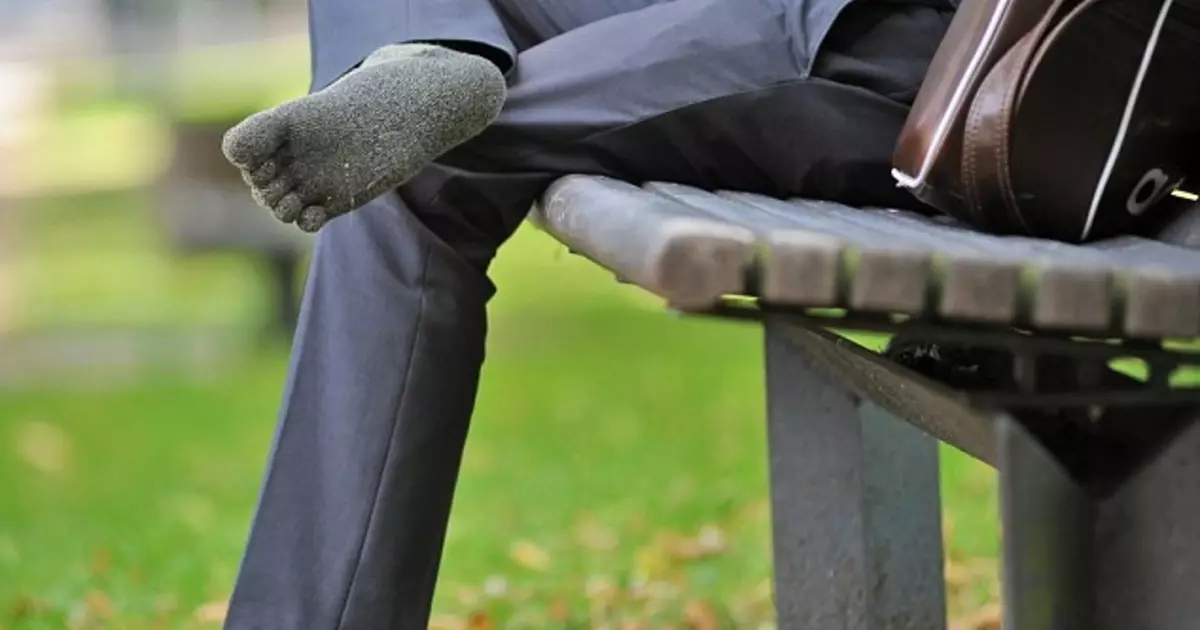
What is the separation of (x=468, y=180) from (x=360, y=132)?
18 centimetres

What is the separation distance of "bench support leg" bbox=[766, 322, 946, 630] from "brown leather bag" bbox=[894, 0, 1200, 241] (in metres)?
0.53

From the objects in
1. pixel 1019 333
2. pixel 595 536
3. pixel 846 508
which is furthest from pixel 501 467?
pixel 1019 333

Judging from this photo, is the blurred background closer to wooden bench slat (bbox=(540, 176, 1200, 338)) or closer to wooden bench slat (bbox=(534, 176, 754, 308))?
wooden bench slat (bbox=(534, 176, 754, 308))

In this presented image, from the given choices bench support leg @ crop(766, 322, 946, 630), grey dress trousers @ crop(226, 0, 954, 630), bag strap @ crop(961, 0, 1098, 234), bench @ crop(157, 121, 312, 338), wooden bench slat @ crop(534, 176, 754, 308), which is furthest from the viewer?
bench @ crop(157, 121, 312, 338)

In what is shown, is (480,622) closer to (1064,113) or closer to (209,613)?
(209,613)

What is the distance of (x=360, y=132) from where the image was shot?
92cm

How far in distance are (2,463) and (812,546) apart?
214 centimetres

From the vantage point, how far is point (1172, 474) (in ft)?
2.39

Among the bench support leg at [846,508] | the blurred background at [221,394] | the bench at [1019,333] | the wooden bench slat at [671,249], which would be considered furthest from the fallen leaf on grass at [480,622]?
the wooden bench slat at [671,249]

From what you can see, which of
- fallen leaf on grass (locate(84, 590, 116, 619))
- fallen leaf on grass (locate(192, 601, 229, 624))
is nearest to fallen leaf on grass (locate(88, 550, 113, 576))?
fallen leaf on grass (locate(84, 590, 116, 619))

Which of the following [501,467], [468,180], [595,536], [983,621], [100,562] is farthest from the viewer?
[501,467]

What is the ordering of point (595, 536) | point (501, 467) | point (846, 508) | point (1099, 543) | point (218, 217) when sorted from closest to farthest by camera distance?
point (1099, 543) < point (846, 508) < point (595, 536) < point (501, 467) < point (218, 217)

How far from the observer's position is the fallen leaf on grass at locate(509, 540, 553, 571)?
226cm

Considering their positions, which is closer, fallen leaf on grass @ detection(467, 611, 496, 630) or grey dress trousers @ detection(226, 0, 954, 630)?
grey dress trousers @ detection(226, 0, 954, 630)
